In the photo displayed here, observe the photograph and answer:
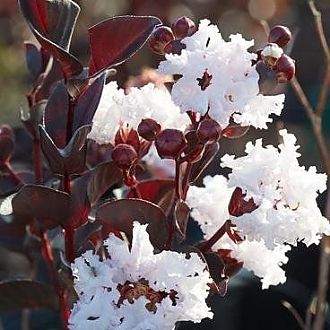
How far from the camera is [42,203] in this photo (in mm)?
656

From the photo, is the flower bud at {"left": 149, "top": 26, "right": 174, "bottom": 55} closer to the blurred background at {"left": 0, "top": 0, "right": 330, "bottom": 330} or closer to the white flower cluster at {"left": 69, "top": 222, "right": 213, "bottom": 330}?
the white flower cluster at {"left": 69, "top": 222, "right": 213, "bottom": 330}

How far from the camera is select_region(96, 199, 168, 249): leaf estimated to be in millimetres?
622

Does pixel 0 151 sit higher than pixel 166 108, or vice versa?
pixel 166 108

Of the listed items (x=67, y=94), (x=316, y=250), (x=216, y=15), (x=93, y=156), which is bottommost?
(x=216, y=15)

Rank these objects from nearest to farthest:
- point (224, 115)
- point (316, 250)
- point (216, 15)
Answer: point (224, 115) < point (316, 250) < point (216, 15)

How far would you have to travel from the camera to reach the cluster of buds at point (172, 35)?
0.60 meters

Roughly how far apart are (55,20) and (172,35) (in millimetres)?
81

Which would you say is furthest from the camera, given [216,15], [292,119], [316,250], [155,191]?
[216,15]

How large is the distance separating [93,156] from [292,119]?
149 centimetres

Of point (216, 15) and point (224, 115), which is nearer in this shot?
point (224, 115)

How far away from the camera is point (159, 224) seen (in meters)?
0.63

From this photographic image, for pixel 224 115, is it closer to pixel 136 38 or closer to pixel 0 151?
pixel 136 38

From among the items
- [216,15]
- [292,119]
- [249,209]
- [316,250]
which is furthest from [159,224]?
[216,15]

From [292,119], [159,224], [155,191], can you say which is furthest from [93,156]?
[292,119]
